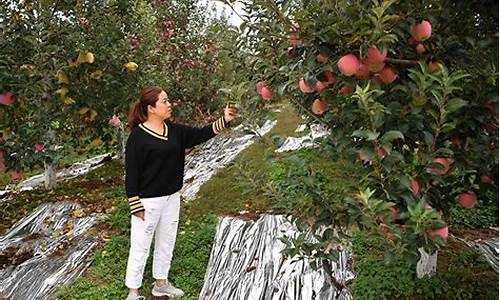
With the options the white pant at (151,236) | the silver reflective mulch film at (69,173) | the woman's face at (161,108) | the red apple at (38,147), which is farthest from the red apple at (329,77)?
the silver reflective mulch film at (69,173)

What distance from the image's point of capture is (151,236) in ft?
12.5

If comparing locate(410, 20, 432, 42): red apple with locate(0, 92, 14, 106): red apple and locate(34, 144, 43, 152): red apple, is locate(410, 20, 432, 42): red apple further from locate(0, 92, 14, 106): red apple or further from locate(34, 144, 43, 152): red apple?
locate(34, 144, 43, 152): red apple

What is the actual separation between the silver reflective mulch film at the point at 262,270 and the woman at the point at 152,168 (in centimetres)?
57

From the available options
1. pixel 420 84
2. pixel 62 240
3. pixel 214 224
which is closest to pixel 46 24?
pixel 62 240

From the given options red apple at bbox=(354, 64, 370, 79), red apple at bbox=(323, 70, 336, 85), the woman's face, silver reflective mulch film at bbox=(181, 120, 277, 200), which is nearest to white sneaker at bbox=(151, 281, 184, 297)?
the woman's face

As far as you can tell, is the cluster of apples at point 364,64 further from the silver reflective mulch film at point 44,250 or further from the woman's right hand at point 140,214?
the silver reflective mulch film at point 44,250

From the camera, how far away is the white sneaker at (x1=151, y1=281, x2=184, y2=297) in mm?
Answer: 3963

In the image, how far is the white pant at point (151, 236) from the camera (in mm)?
3709

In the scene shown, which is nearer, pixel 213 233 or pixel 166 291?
pixel 166 291

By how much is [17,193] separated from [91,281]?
2936 mm

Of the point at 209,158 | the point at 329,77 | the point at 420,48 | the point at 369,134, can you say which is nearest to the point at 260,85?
the point at 329,77

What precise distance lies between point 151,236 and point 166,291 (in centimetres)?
48

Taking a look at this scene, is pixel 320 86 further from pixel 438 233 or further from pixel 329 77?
pixel 438 233

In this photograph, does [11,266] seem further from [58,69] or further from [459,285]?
[459,285]
